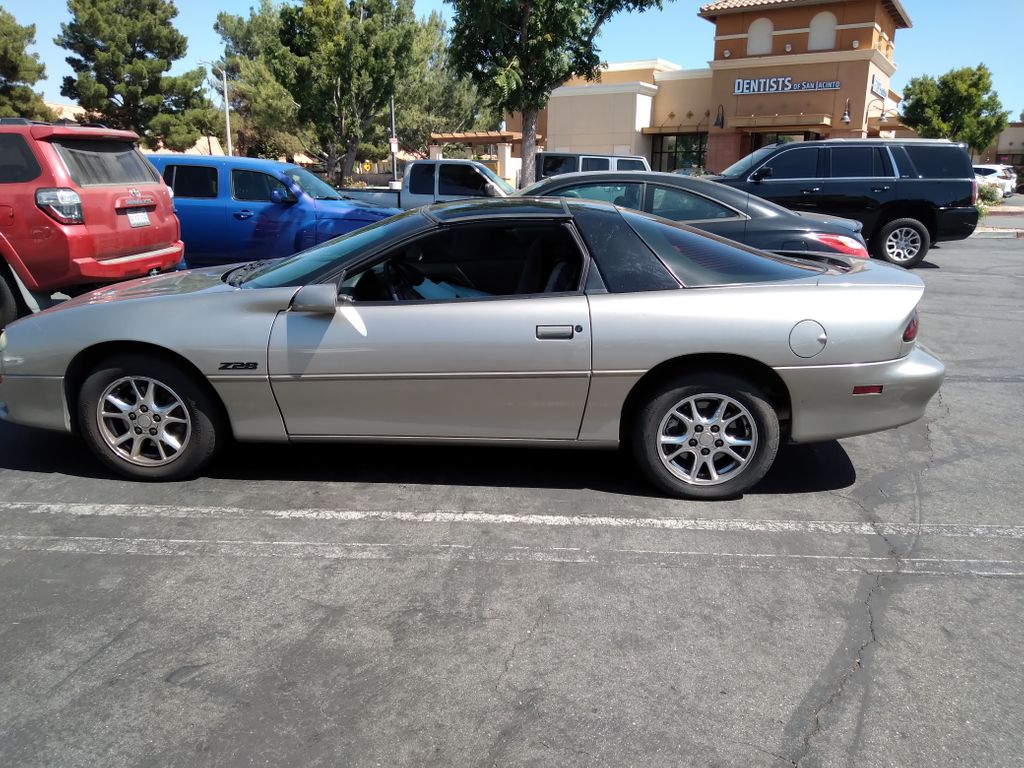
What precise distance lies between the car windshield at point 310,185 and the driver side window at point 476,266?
636 cm

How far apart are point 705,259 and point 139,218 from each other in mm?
5809

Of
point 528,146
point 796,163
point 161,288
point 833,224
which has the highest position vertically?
point 528,146

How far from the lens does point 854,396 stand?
3.99m

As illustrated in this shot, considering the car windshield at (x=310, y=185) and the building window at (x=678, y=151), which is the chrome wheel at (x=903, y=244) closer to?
the car windshield at (x=310, y=185)

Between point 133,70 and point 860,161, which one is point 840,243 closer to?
point 860,161

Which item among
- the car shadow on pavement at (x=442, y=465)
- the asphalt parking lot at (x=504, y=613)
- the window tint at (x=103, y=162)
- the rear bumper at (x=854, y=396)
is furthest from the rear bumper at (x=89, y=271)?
the rear bumper at (x=854, y=396)

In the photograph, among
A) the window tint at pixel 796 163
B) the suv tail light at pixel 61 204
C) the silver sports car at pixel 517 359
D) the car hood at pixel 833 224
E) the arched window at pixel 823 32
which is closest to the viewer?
the silver sports car at pixel 517 359

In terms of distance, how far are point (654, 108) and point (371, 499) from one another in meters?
34.3

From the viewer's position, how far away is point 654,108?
3525 centimetres

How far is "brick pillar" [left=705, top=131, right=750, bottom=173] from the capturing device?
32.3 metres

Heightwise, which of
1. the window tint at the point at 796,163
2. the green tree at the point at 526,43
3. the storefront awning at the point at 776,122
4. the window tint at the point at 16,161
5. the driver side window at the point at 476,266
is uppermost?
the green tree at the point at 526,43

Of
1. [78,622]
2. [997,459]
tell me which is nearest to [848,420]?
[997,459]

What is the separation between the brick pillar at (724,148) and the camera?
3231cm

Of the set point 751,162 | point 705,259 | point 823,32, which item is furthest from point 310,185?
point 823,32
